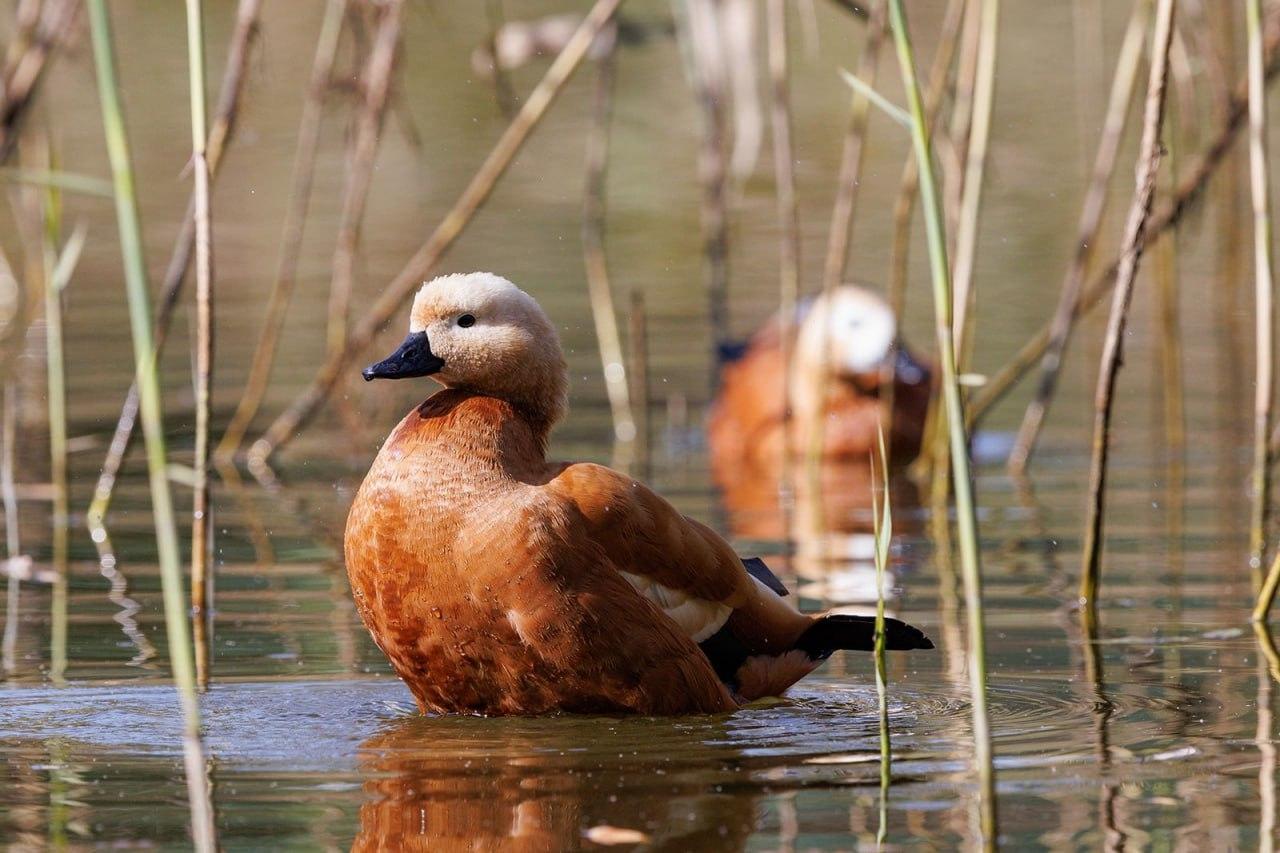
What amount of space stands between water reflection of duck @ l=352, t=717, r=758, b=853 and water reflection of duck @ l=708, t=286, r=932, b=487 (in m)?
5.34

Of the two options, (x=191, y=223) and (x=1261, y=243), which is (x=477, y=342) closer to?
(x=191, y=223)

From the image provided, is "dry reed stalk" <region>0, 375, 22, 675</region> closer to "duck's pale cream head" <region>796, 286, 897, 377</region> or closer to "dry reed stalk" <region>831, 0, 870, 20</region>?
"dry reed stalk" <region>831, 0, 870, 20</region>

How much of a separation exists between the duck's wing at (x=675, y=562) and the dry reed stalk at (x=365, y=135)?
2.77m

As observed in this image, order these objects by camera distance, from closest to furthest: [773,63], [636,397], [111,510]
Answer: [773,63]
[111,510]
[636,397]

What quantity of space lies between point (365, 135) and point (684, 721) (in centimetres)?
371

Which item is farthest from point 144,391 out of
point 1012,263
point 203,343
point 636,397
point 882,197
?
point 882,197

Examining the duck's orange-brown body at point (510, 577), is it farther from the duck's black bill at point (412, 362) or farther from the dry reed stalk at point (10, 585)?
the dry reed stalk at point (10, 585)

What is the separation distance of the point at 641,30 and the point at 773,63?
4.03ft

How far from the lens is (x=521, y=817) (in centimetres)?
442

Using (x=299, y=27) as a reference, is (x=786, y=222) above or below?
below

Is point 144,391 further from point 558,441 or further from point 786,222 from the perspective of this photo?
point 558,441

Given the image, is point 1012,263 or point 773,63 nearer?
point 773,63

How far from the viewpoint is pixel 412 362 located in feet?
18.4

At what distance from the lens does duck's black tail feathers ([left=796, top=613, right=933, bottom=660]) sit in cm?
562
